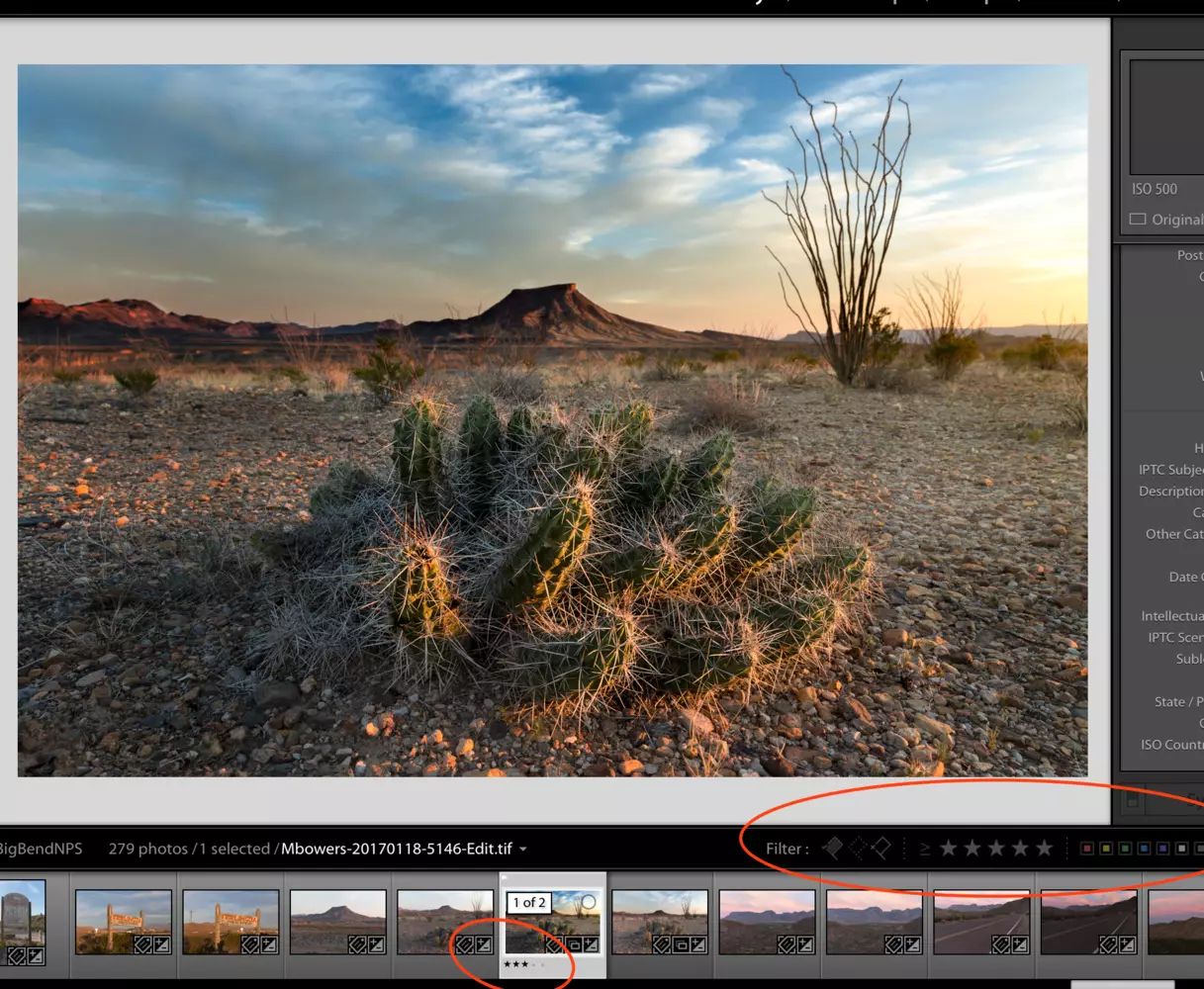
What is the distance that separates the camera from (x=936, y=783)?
189 cm

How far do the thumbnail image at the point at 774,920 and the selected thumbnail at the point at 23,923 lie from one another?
1.74 m

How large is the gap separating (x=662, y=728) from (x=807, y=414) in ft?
20.2

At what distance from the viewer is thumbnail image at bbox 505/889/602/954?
72.4 inches

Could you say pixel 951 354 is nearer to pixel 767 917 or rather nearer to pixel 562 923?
pixel 767 917

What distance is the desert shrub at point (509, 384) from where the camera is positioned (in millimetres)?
6088

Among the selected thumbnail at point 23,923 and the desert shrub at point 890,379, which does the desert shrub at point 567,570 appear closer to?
the selected thumbnail at point 23,923

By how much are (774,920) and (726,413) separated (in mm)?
5330

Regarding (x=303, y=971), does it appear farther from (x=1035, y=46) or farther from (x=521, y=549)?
(x=1035, y=46)

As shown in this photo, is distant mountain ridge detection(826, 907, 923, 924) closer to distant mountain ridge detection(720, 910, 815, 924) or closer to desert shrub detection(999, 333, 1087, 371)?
distant mountain ridge detection(720, 910, 815, 924)

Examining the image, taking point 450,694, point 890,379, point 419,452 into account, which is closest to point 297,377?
point 419,452

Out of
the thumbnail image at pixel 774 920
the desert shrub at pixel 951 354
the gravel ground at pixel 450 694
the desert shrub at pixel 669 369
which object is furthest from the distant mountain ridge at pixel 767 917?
the desert shrub at pixel 951 354

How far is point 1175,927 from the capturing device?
185 centimetres

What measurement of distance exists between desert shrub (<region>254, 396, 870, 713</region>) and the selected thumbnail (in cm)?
102

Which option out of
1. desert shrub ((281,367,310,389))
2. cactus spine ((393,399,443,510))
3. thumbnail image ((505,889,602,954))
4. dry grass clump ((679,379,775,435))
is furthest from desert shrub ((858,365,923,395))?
thumbnail image ((505,889,602,954))
